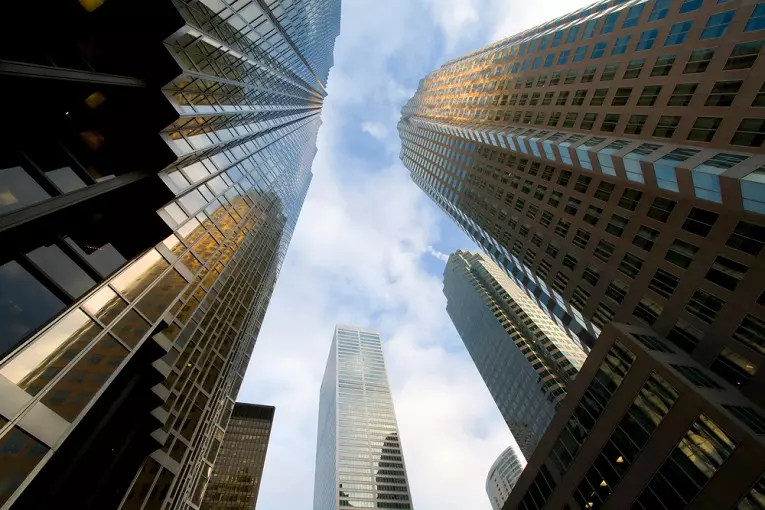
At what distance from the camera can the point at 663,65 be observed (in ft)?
115

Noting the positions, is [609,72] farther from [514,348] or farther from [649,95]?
[514,348]

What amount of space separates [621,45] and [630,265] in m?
23.5

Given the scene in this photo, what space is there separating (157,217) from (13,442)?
41.8 feet

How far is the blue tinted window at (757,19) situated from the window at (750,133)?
6787mm

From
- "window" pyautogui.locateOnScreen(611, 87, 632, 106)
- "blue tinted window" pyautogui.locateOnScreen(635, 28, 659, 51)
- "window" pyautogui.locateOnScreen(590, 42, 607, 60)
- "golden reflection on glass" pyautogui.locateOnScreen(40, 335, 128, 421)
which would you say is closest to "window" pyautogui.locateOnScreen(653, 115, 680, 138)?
"window" pyautogui.locateOnScreen(611, 87, 632, 106)

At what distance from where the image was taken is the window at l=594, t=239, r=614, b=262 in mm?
39094

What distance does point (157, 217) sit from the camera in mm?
21062

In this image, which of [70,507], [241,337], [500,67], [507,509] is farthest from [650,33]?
[241,337]

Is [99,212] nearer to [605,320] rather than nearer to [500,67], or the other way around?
[605,320]

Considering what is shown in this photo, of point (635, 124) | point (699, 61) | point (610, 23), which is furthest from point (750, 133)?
point (610, 23)

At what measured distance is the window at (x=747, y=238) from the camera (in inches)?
1033

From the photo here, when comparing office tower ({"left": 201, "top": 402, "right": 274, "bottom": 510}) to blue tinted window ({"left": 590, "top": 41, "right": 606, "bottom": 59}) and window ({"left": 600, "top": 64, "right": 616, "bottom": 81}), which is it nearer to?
window ({"left": 600, "top": 64, "right": 616, "bottom": 81})

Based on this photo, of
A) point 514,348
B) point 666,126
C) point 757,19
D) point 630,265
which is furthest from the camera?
point 514,348

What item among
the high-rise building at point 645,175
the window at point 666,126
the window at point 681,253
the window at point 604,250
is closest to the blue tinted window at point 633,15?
the high-rise building at point 645,175
